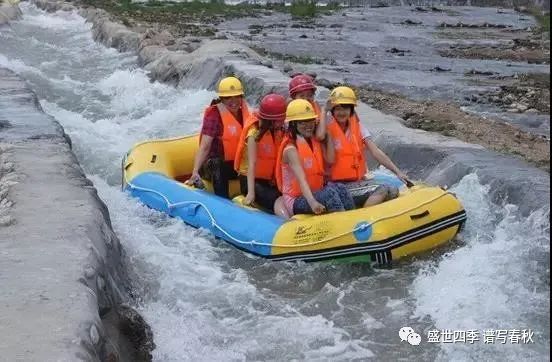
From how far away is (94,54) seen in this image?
19203 millimetres

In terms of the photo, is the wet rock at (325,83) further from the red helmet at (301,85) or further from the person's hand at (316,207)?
the person's hand at (316,207)

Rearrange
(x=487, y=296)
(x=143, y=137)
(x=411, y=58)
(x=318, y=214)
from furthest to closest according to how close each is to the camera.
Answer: (x=411, y=58), (x=143, y=137), (x=318, y=214), (x=487, y=296)

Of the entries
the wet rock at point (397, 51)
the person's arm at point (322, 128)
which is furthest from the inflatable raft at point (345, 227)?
the wet rock at point (397, 51)

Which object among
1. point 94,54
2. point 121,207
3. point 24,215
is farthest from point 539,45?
point 24,215

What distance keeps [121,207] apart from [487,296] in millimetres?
3492

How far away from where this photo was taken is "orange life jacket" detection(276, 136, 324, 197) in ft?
18.6

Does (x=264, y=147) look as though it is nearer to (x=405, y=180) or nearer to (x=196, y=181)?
(x=196, y=181)

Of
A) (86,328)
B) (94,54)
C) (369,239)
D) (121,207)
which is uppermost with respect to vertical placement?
(86,328)

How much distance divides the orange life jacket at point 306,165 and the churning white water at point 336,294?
2.03 feet

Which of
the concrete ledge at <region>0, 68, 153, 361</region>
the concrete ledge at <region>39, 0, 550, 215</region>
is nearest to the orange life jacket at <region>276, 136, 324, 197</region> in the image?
the concrete ledge at <region>0, 68, 153, 361</region>

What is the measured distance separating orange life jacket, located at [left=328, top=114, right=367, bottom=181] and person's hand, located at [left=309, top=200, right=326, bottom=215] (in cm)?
43

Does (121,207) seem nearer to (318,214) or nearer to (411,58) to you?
(318,214)

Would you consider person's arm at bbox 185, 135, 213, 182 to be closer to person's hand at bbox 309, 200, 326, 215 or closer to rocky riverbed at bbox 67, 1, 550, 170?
person's hand at bbox 309, 200, 326, 215

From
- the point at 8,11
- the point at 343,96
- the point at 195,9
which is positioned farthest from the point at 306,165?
the point at 195,9
